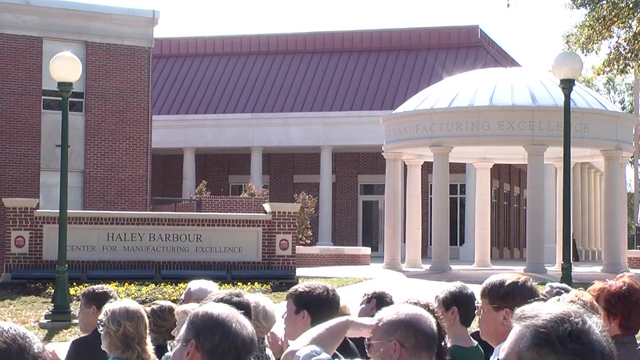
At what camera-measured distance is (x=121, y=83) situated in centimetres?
2914

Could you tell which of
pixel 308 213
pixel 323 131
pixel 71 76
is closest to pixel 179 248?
pixel 71 76

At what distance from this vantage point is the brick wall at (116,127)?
28.9 m

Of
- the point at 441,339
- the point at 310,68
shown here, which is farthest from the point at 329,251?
the point at 441,339

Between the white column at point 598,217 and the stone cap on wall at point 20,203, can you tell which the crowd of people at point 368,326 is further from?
the white column at point 598,217

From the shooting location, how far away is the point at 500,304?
5578mm

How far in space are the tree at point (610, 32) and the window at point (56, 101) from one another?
14.0 metres

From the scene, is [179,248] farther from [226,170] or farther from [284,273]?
[226,170]

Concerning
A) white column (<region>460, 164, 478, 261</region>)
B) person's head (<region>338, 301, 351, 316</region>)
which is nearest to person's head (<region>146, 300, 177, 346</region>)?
person's head (<region>338, 301, 351, 316</region>)

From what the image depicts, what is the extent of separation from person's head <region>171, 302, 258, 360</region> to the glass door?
1514 inches

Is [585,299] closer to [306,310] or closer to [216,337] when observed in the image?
[306,310]

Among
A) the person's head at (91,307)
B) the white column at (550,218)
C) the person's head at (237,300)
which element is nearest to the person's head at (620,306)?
the person's head at (237,300)

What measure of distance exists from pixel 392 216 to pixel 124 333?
22548 millimetres

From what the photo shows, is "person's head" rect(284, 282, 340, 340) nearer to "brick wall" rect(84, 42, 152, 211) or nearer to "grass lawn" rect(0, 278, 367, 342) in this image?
"grass lawn" rect(0, 278, 367, 342)

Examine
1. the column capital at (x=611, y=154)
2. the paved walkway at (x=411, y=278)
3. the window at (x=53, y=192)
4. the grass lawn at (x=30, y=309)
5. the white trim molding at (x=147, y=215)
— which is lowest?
the grass lawn at (x=30, y=309)
